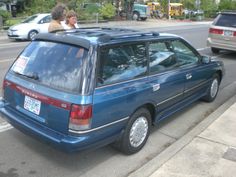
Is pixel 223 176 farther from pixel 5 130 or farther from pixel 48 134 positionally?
pixel 5 130

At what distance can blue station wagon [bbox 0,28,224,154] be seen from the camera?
11.9 ft

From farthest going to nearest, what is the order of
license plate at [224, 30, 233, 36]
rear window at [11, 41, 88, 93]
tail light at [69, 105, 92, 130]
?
license plate at [224, 30, 233, 36], rear window at [11, 41, 88, 93], tail light at [69, 105, 92, 130]

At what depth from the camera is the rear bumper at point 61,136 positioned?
361 cm

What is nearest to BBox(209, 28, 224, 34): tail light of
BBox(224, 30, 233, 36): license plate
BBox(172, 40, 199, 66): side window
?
BBox(224, 30, 233, 36): license plate

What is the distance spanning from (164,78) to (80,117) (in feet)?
5.49

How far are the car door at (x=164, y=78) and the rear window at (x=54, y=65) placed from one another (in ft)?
3.82

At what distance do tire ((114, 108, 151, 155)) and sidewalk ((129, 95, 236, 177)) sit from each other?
35 centimetres

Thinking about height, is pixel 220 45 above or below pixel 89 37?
below

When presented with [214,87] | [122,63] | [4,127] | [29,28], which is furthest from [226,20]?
[4,127]

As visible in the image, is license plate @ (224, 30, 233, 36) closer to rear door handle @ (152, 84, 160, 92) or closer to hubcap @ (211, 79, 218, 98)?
hubcap @ (211, 79, 218, 98)

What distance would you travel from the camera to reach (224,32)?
12312 millimetres

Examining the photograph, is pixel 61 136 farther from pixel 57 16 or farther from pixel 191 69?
pixel 57 16

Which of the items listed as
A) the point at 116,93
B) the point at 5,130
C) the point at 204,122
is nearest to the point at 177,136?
the point at 204,122

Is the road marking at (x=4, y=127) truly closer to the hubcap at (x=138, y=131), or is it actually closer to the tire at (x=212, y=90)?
the hubcap at (x=138, y=131)
